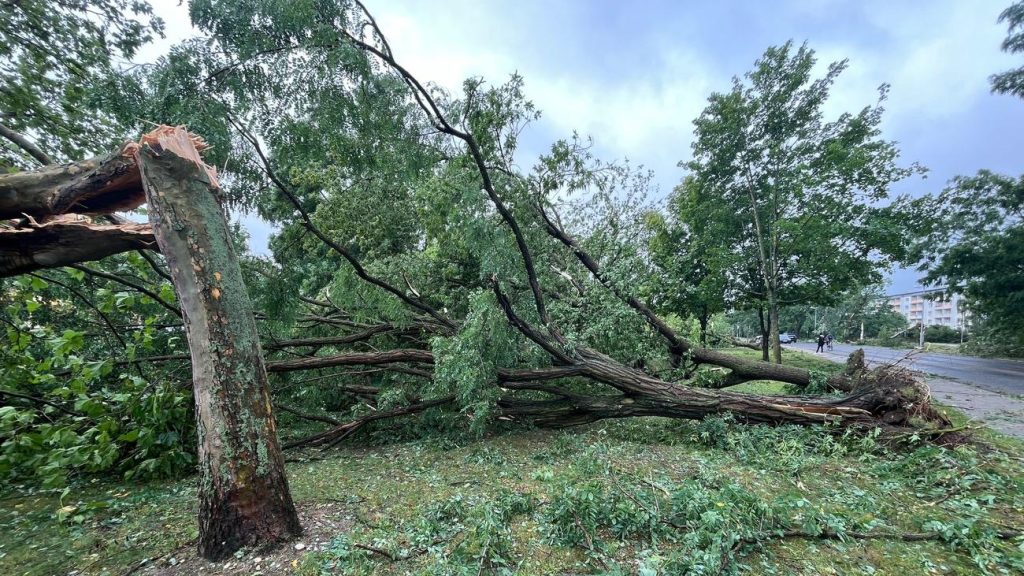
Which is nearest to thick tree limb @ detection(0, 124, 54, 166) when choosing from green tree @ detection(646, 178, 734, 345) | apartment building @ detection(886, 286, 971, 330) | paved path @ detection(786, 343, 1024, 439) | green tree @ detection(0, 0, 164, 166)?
green tree @ detection(0, 0, 164, 166)

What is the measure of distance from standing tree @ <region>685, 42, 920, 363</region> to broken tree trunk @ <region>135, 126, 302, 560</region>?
10702 mm

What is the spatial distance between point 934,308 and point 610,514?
72.9 meters

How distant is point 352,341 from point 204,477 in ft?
10.2

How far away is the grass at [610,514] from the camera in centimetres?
187

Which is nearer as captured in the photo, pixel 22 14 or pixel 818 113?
pixel 22 14

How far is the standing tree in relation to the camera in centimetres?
899

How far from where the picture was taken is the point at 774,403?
4.18 metres

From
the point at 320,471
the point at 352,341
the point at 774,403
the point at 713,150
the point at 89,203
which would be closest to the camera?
the point at 89,203

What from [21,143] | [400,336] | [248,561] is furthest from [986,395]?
[21,143]

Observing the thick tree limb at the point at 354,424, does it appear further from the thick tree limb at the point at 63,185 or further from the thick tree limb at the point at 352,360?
the thick tree limb at the point at 63,185

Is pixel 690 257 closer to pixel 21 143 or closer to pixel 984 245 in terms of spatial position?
pixel 984 245

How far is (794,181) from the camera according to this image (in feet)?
32.0

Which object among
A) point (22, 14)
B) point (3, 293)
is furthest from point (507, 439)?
point (22, 14)

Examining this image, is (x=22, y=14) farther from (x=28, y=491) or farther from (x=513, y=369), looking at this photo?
(x=513, y=369)
